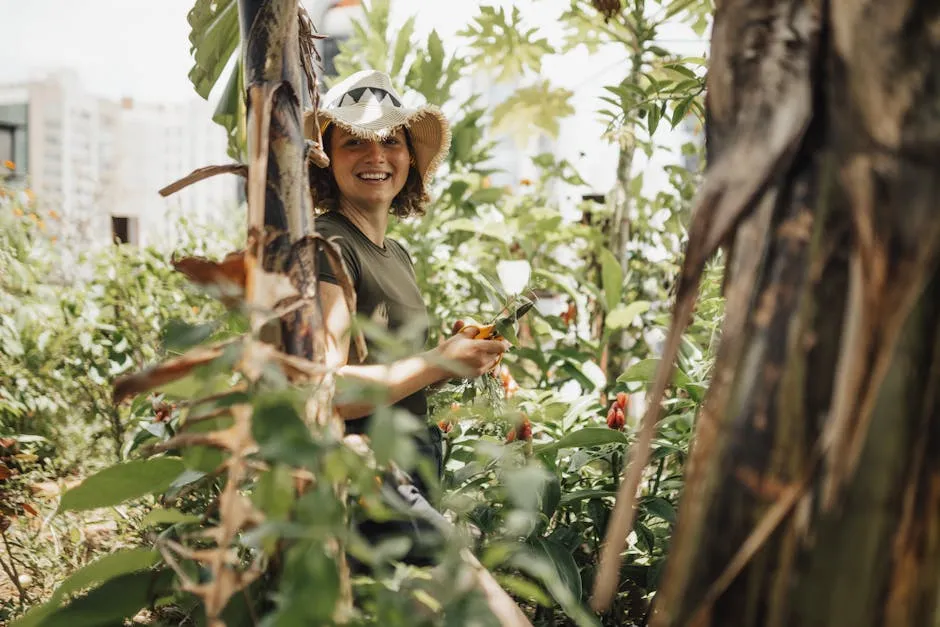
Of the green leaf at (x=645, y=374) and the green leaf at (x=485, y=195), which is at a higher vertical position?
the green leaf at (x=485, y=195)

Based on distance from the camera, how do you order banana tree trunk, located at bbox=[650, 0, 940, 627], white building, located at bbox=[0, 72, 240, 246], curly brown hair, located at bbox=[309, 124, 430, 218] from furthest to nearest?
white building, located at bbox=[0, 72, 240, 246], curly brown hair, located at bbox=[309, 124, 430, 218], banana tree trunk, located at bbox=[650, 0, 940, 627]

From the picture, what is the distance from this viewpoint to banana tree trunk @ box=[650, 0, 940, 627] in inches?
24.2

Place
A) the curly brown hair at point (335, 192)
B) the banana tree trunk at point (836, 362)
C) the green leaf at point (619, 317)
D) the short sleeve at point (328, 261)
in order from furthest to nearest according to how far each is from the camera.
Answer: the green leaf at point (619, 317) → the curly brown hair at point (335, 192) → the short sleeve at point (328, 261) → the banana tree trunk at point (836, 362)

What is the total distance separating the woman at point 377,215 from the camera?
1.42 metres

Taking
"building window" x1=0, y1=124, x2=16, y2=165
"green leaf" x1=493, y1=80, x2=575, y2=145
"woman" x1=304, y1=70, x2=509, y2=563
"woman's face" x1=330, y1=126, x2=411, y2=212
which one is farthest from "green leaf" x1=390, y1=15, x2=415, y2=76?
"building window" x1=0, y1=124, x2=16, y2=165

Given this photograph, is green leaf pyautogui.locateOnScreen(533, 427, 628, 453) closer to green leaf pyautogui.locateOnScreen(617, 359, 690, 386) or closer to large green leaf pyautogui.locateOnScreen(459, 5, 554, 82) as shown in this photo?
green leaf pyautogui.locateOnScreen(617, 359, 690, 386)

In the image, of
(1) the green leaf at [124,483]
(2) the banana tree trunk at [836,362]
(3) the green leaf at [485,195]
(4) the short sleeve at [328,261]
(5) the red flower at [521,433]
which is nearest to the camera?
(2) the banana tree trunk at [836,362]

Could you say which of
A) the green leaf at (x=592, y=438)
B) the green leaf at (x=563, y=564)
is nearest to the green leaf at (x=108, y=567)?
the green leaf at (x=563, y=564)

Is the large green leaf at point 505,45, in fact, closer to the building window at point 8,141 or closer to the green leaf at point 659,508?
the green leaf at point 659,508

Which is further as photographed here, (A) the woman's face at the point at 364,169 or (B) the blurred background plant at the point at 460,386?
(A) the woman's face at the point at 364,169

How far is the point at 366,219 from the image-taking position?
1806 millimetres

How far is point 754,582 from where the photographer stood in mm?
646

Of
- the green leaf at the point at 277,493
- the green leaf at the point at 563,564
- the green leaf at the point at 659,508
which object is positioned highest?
the green leaf at the point at 277,493

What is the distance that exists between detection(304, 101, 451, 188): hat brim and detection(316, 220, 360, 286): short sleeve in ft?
0.77
